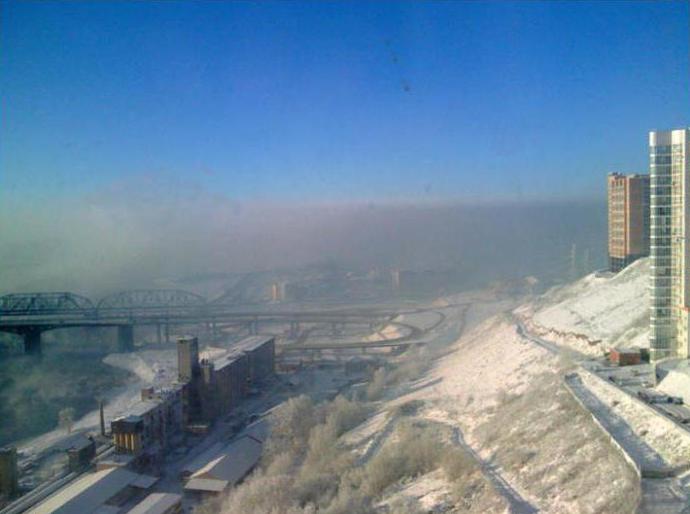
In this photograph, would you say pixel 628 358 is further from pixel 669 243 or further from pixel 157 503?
pixel 157 503

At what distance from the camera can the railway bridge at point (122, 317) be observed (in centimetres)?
2362

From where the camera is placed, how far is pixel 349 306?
3102 centimetres

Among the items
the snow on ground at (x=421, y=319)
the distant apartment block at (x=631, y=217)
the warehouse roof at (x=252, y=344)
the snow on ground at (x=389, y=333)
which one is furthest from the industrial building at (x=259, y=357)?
the distant apartment block at (x=631, y=217)

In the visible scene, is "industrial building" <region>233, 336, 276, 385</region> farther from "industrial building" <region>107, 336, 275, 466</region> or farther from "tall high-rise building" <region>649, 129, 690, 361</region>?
"tall high-rise building" <region>649, 129, 690, 361</region>

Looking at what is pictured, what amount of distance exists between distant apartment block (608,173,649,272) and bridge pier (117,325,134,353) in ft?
56.6

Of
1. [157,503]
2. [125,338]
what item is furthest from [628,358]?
[125,338]

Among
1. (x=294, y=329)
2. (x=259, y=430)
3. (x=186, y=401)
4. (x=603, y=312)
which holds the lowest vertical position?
(x=294, y=329)

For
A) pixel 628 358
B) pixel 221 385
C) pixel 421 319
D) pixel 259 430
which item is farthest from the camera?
pixel 421 319

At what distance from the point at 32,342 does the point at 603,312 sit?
19900mm

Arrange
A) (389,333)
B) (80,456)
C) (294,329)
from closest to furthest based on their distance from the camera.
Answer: (80,456) < (389,333) < (294,329)

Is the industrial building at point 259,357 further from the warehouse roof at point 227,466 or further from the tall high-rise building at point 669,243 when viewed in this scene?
the tall high-rise building at point 669,243

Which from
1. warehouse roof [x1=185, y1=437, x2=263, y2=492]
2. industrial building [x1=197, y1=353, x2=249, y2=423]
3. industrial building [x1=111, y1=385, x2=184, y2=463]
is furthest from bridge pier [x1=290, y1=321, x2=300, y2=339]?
warehouse roof [x1=185, y1=437, x2=263, y2=492]

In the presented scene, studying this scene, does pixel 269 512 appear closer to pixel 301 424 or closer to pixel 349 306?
pixel 301 424

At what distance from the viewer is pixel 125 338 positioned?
933 inches
